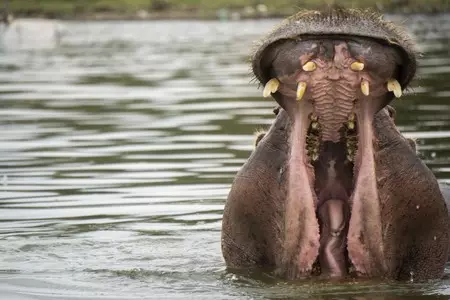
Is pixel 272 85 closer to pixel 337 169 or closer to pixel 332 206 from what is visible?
pixel 337 169

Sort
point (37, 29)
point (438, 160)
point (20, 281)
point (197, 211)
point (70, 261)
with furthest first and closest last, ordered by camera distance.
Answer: point (37, 29)
point (438, 160)
point (197, 211)
point (70, 261)
point (20, 281)

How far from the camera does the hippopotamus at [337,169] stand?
573 cm

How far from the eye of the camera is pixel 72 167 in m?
12.2

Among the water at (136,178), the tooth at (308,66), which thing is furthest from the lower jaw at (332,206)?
the tooth at (308,66)

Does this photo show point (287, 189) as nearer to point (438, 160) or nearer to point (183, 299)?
point (183, 299)

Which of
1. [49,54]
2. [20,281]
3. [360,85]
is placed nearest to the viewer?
[360,85]

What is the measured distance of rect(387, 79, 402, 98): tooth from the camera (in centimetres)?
569

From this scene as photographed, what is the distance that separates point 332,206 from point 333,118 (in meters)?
0.47

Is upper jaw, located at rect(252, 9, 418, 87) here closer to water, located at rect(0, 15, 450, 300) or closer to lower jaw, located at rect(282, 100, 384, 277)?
lower jaw, located at rect(282, 100, 384, 277)

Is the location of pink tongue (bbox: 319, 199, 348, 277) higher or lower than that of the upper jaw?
lower

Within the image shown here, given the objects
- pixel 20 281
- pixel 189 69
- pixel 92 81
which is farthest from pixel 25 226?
pixel 189 69

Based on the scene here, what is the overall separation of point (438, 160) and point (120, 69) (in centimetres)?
1721

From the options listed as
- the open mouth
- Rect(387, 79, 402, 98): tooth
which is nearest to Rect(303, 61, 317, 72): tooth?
the open mouth

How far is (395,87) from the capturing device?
5711 mm
